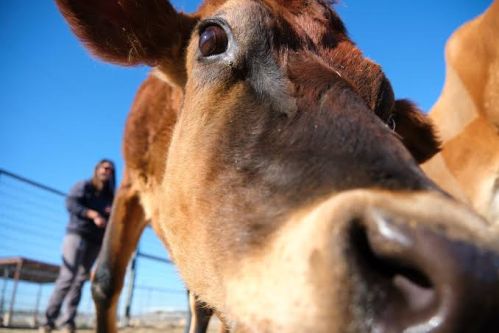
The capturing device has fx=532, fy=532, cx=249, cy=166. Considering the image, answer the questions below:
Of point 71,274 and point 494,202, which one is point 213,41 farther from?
point 71,274

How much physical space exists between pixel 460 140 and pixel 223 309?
13.4 ft

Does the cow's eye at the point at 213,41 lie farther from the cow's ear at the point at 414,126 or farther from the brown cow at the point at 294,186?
the cow's ear at the point at 414,126

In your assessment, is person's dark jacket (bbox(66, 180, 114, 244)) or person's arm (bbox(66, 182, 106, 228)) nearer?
person's arm (bbox(66, 182, 106, 228))

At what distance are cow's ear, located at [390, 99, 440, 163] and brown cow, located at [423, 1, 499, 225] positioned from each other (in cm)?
139

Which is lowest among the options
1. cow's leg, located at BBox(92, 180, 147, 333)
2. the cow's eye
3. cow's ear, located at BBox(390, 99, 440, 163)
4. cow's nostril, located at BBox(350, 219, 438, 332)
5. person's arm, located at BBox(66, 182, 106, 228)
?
cow's nostril, located at BBox(350, 219, 438, 332)

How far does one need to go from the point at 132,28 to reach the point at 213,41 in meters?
0.59

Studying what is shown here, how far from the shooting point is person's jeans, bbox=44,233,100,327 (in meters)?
6.95

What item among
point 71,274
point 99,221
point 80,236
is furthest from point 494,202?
point 71,274

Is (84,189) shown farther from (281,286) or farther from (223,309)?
(281,286)

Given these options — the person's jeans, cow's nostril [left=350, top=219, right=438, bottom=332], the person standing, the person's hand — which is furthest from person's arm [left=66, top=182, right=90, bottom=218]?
cow's nostril [left=350, top=219, right=438, bottom=332]

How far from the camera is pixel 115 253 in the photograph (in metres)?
4.58

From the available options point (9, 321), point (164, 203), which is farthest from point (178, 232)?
point (9, 321)

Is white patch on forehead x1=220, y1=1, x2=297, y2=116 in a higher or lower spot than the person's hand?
lower

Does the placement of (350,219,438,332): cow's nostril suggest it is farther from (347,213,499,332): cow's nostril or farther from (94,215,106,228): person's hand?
(94,215,106,228): person's hand
